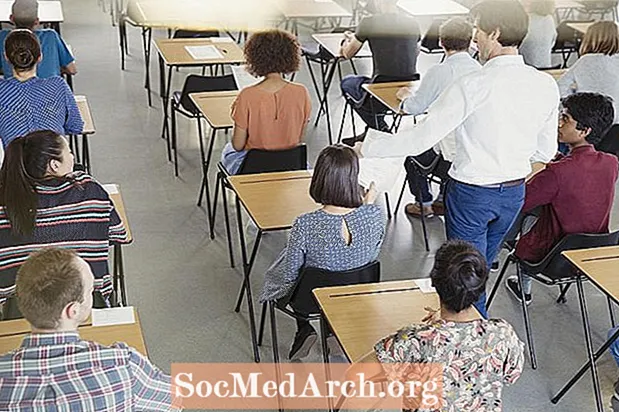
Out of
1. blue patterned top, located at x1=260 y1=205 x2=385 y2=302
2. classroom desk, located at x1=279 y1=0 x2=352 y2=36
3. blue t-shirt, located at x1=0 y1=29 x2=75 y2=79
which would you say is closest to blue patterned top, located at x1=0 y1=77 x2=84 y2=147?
blue t-shirt, located at x1=0 y1=29 x2=75 y2=79

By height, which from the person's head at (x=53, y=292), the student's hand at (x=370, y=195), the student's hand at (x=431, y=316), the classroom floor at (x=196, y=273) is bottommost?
the classroom floor at (x=196, y=273)

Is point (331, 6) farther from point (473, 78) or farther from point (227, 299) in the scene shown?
point (473, 78)

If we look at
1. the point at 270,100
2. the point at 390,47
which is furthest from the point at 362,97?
the point at 270,100

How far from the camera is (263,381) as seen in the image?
363 cm

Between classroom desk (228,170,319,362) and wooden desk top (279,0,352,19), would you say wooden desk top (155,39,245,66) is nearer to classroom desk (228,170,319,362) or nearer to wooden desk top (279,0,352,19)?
wooden desk top (279,0,352,19)

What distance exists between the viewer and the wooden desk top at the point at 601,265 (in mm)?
3021

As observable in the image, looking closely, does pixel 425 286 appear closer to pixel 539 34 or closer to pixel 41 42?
pixel 41 42

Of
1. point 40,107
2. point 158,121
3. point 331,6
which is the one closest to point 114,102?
point 158,121

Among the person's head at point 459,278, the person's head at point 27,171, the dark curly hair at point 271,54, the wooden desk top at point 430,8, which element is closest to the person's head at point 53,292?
the person's head at point 27,171

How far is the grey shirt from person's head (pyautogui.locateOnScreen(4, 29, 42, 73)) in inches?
88.6

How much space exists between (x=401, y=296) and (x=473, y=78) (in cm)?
82

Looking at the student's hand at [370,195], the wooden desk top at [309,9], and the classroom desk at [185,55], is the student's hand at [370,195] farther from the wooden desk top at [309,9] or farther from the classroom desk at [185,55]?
the wooden desk top at [309,9]

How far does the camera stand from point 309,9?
7238mm

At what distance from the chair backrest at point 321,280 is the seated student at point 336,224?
46mm
